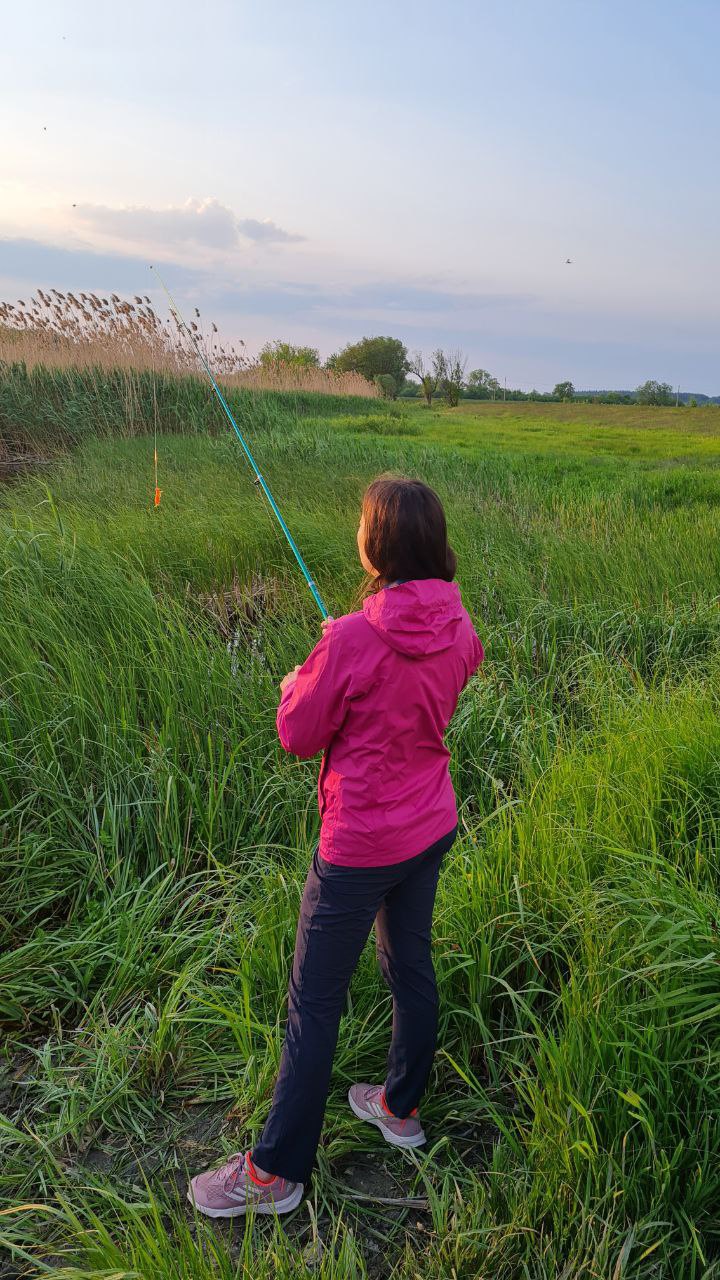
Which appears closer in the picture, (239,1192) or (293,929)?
(239,1192)

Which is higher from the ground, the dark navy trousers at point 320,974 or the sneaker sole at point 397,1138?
the dark navy trousers at point 320,974

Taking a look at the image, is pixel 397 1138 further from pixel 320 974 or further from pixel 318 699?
pixel 318 699

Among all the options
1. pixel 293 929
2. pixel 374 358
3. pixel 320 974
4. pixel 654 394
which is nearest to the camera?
pixel 320 974

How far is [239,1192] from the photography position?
72.7 inches

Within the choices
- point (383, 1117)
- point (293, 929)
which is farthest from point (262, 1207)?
point (293, 929)

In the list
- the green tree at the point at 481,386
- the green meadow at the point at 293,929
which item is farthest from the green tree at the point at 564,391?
the green meadow at the point at 293,929

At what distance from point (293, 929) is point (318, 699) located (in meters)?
1.11

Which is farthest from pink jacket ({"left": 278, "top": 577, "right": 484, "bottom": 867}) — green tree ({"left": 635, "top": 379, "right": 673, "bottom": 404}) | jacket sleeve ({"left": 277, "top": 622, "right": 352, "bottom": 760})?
green tree ({"left": 635, "top": 379, "right": 673, "bottom": 404})

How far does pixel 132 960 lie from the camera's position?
8.45ft

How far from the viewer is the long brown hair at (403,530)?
5.55ft

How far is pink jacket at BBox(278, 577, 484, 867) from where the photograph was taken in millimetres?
1675

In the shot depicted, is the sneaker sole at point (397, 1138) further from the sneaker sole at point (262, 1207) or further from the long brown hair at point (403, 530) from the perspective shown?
the long brown hair at point (403, 530)

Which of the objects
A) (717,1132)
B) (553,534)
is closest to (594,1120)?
(717,1132)

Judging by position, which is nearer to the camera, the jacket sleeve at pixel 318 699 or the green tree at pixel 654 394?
the jacket sleeve at pixel 318 699
